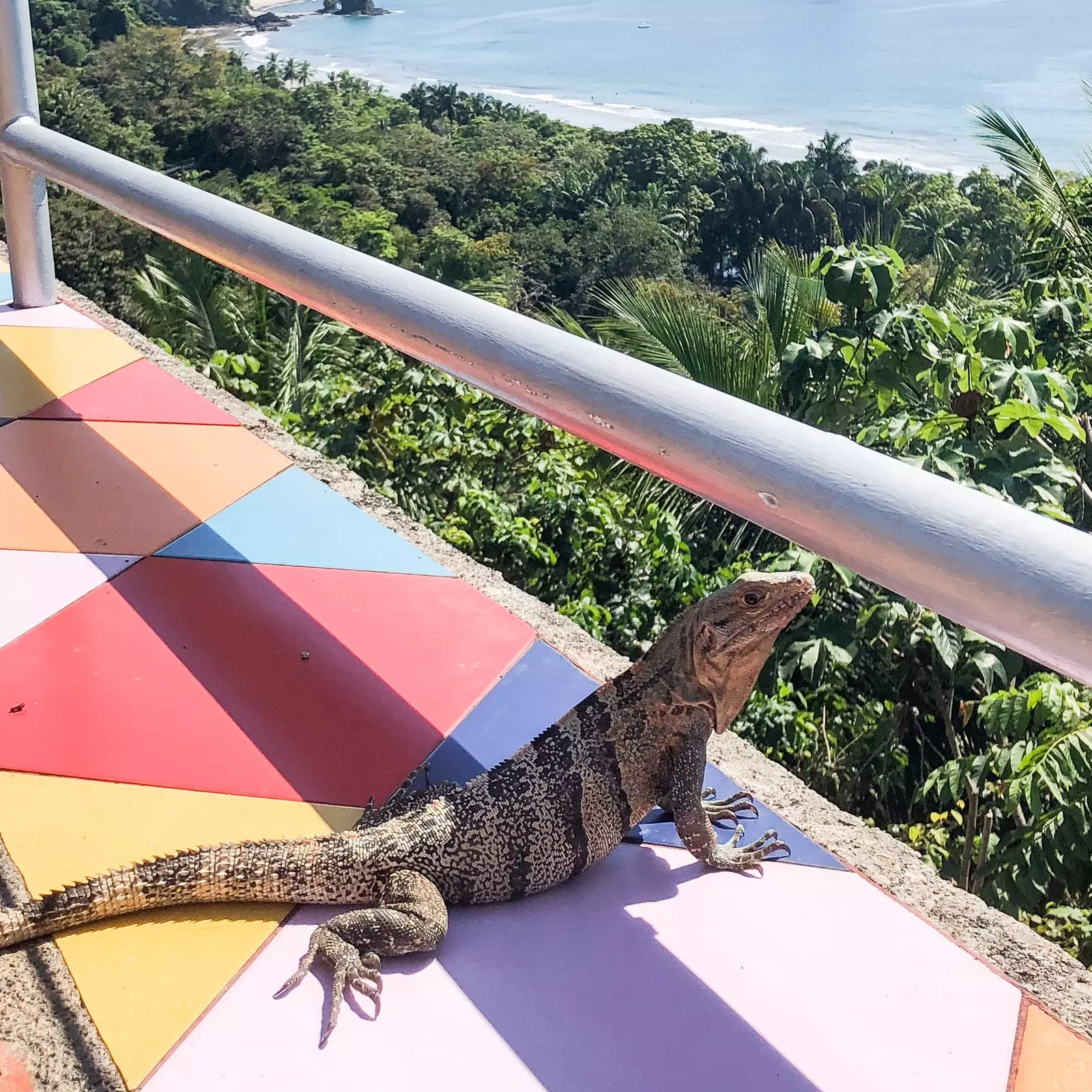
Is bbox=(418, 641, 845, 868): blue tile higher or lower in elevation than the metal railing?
lower

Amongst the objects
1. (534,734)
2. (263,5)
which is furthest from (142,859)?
(263,5)

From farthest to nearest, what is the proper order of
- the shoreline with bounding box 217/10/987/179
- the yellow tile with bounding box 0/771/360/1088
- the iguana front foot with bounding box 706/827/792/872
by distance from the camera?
the shoreline with bounding box 217/10/987/179, the iguana front foot with bounding box 706/827/792/872, the yellow tile with bounding box 0/771/360/1088

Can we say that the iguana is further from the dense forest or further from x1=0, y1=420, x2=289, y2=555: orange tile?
x1=0, y1=420, x2=289, y2=555: orange tile

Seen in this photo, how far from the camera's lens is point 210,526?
2.88 meters

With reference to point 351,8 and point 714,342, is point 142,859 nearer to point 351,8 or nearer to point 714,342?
point 714,342

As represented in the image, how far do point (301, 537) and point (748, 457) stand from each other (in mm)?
1747

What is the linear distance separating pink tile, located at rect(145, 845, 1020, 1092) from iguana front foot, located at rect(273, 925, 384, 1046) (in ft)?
0.06

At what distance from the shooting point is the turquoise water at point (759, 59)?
67688 millimetres

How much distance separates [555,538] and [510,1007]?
2.78 metres

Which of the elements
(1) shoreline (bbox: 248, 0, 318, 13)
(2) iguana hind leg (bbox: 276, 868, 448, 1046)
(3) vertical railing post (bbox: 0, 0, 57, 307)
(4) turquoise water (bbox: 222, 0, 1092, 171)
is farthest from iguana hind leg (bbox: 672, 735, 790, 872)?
(1) shoreline (bbox: 248, 0, 318, 13)

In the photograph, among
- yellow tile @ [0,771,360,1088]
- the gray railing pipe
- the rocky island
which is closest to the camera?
the gray railing pipe

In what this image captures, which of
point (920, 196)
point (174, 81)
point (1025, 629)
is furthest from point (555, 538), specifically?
point (174, 81)

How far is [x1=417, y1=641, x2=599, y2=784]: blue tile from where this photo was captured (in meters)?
2.11

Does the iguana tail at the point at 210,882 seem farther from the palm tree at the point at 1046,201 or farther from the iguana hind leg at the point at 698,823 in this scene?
the palm tree at the point at 1046,201
